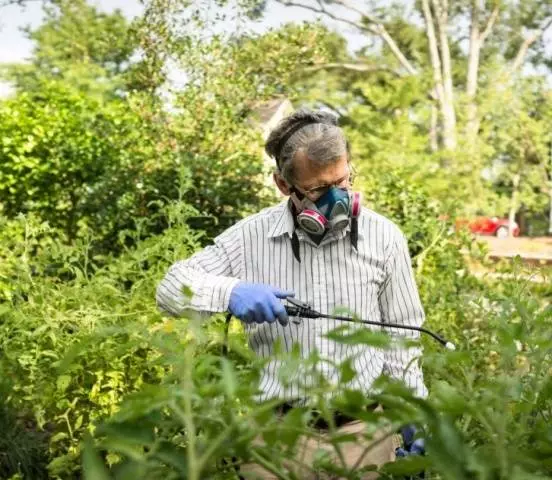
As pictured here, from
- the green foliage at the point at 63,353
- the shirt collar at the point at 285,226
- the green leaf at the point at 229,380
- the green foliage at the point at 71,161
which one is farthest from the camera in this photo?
the green foliage at the point at 71,161

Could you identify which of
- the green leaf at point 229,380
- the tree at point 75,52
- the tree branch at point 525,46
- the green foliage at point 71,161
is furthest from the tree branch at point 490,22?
the green leaf at point 229,380

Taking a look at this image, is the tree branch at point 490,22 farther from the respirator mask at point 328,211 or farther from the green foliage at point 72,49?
the respirator mask at point 328,211

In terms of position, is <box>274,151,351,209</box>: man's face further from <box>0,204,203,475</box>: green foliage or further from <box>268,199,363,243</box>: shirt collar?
<box>0,204,203,475</box>: green foliage

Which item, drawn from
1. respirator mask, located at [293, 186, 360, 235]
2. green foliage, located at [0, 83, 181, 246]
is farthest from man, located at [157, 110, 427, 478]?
green foliage, located at [0, 83, 181, 246]

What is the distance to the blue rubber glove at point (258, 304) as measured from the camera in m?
2.23

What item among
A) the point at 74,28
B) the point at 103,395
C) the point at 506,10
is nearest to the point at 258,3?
the point at 103,395

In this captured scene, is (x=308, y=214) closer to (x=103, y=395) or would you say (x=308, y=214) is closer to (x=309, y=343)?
(x=309, y=343)

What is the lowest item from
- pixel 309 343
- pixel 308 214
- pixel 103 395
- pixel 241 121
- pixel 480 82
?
pixel 103 395

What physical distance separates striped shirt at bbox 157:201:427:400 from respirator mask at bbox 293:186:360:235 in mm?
60

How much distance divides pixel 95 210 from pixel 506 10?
77.4 ft

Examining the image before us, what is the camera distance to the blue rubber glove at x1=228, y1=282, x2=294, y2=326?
7.32ft

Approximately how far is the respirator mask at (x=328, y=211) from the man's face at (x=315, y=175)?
27 millimetres

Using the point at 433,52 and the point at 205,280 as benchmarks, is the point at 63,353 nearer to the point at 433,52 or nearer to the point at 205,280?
the point at 205,280

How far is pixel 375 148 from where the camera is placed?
1548 centimetres
